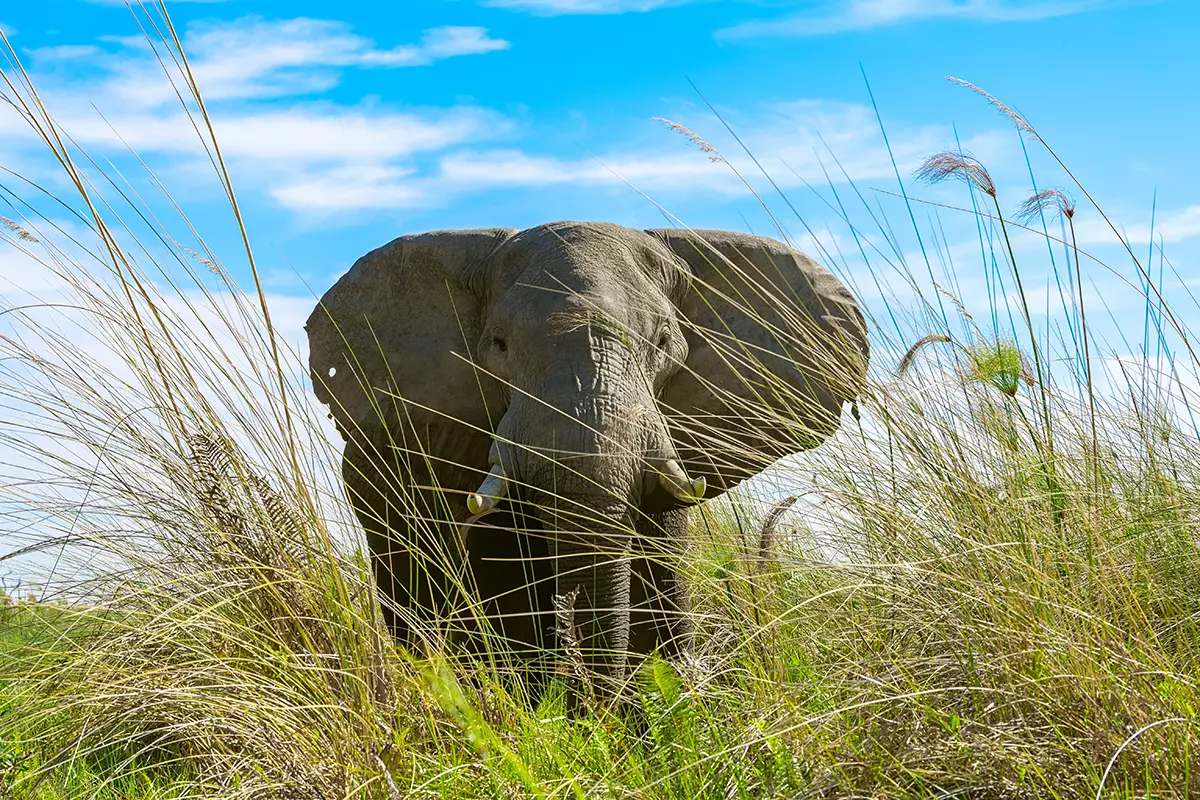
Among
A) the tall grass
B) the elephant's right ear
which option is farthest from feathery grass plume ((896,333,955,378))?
the elephant's right ear

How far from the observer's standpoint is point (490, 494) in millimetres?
4082

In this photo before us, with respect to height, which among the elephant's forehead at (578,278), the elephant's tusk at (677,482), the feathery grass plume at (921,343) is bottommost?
the elephant's tusk at (677,482)

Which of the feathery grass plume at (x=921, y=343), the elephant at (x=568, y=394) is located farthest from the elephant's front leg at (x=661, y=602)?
the feathery grass plume at (x=921, y=343)

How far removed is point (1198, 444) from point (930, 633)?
1589 mm

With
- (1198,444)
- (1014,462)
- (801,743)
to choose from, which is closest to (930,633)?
(801,743)

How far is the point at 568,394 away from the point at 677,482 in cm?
51

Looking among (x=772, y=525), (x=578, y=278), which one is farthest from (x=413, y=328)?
(x=772, y=525)

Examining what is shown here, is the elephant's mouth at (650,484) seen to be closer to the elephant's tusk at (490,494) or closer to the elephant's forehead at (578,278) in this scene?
the elephant's tusk at (490,494)

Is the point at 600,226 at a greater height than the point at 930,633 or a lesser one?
greater

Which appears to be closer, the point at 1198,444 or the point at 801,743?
the point at 801,743

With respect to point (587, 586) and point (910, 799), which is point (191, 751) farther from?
point (910, 799)

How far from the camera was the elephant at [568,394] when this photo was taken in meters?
4.09

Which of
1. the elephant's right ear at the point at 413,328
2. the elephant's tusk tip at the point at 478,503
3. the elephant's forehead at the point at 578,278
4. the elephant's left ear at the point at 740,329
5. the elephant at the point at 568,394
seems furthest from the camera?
the elephant's right ear at the point at 413,328

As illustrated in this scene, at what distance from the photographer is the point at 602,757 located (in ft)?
9.16
